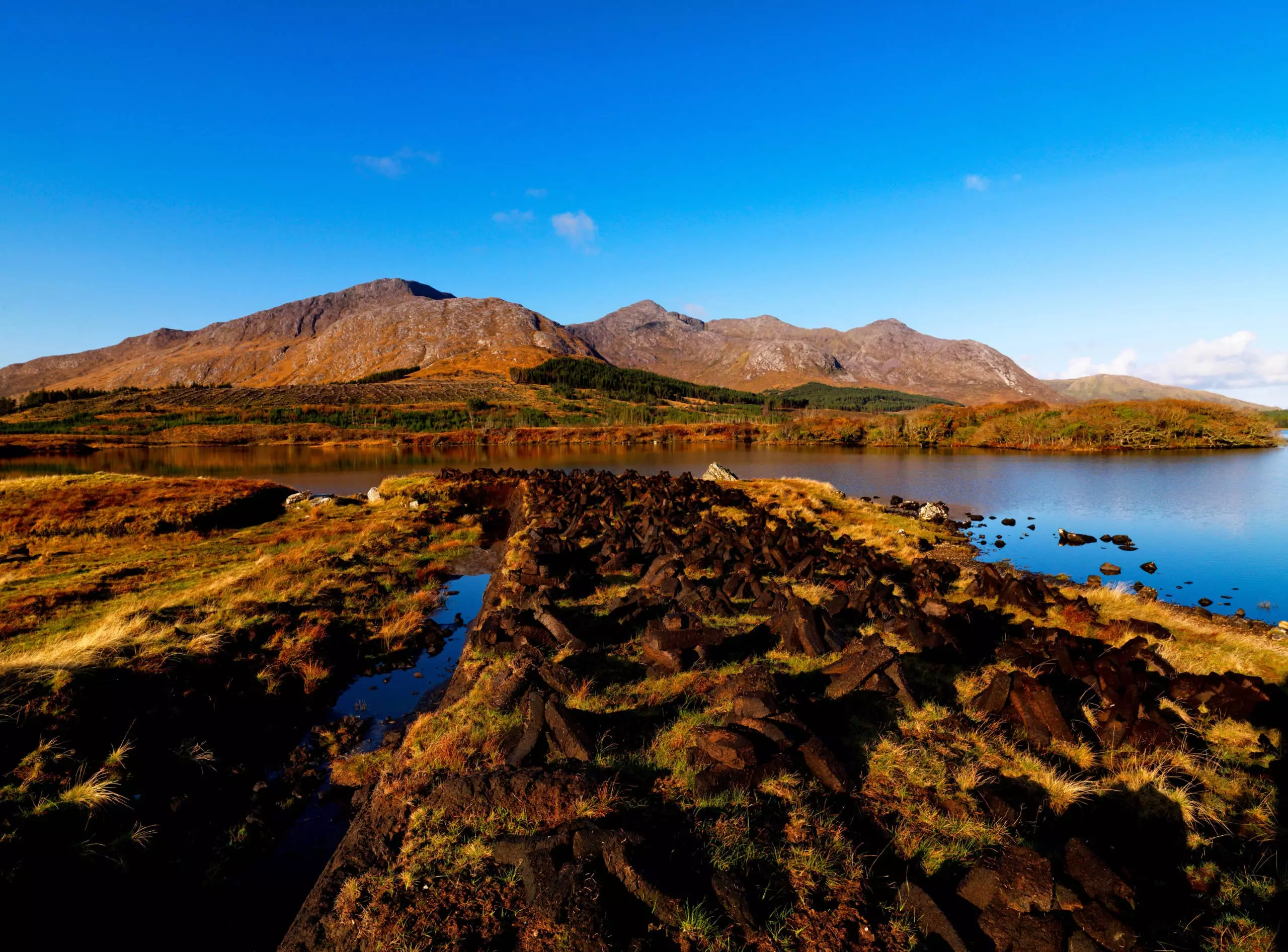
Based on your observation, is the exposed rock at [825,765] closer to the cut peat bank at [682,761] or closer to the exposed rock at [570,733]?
the cut peat bank at [682,761]

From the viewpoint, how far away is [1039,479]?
47594 mm

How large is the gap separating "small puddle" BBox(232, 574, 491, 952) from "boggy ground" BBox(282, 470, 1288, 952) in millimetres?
577

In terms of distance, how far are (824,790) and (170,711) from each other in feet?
34.7

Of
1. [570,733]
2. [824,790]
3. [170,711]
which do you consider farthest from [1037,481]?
[170,711]

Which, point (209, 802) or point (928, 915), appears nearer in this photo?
point (928, 915)

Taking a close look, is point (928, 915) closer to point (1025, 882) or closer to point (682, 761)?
point (1025, 882)

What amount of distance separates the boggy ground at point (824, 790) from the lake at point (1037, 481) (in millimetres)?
11172

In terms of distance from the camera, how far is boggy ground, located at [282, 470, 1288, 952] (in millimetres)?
4797

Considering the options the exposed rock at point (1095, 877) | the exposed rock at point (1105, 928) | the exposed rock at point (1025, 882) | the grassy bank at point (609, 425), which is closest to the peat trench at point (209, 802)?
the exposed rock at point (1025, 882)

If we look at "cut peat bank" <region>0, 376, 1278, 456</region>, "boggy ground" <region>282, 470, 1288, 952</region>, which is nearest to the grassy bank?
"cut peat bank" <region>0, 376, 1278, 456</region>

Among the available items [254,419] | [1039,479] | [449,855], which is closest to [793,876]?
[449,855]

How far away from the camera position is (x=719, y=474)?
156 feet

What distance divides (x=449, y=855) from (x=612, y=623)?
6.85 m

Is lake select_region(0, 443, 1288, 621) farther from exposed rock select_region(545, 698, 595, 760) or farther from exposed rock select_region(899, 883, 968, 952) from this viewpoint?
exposed rock select_region(545, 698, 595, 760)
